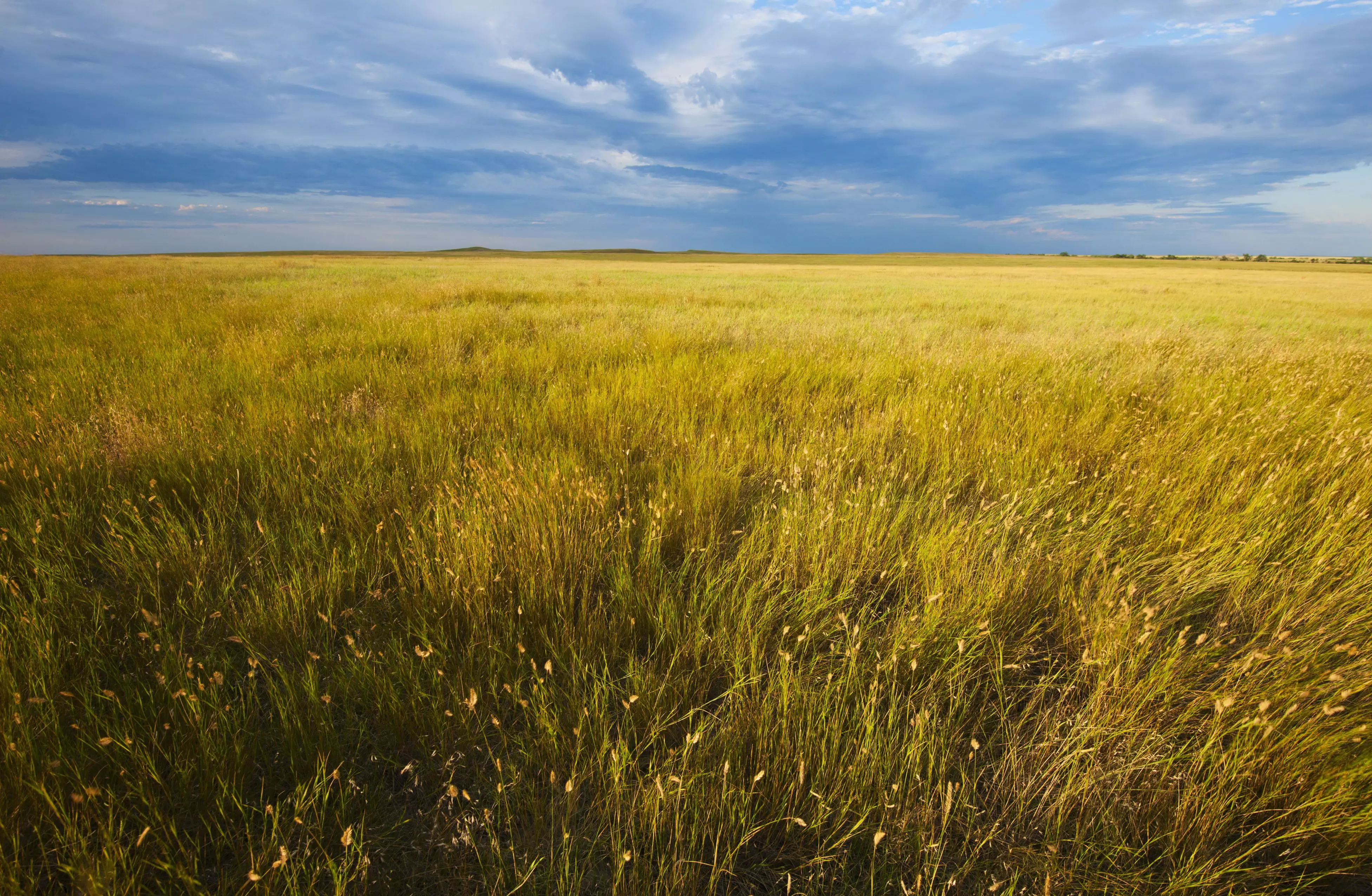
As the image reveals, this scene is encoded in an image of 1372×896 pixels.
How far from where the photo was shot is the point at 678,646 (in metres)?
1.72

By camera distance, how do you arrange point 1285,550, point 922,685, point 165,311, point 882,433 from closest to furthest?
point 922,685, point 1285,550, point 882,433, point 165,311

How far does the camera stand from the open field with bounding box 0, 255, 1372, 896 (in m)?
1.21

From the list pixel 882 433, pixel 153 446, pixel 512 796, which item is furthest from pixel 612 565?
pixel 153 446

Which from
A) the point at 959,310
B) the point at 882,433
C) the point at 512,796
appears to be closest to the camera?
the point at 512,796

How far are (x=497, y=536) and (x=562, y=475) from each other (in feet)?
1.82

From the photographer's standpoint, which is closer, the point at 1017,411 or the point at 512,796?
the point at 512,796

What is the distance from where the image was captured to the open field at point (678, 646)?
1.21 metres

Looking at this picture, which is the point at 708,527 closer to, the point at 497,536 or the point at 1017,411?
the point at 497,536

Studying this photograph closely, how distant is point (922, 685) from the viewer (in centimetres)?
163

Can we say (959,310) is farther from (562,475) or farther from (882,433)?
(562,475)

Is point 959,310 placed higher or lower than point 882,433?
higher

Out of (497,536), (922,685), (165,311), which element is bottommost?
(922,685)

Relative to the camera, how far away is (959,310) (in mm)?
13289

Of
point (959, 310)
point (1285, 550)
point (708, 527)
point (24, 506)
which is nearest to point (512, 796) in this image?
point (708, 527)
